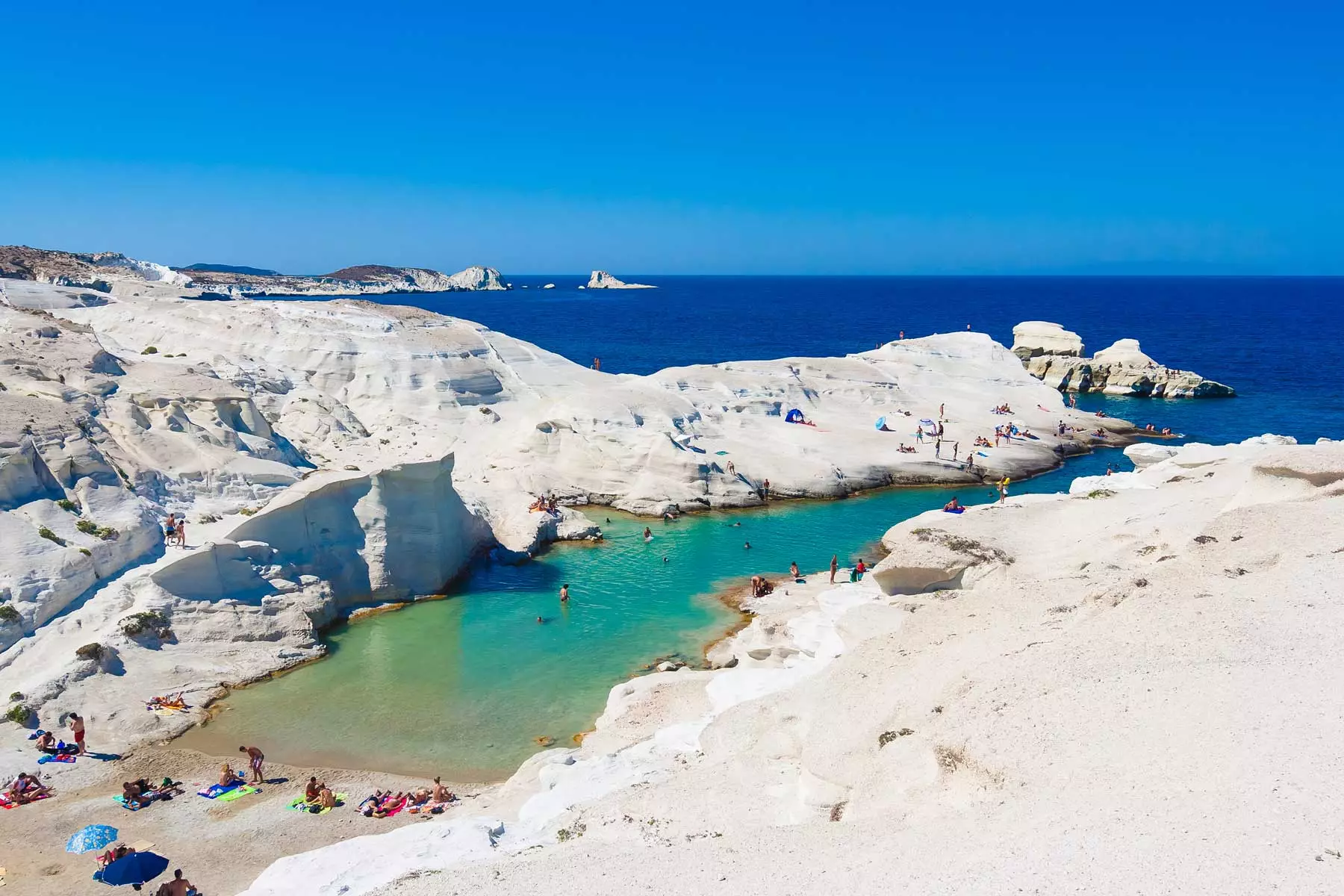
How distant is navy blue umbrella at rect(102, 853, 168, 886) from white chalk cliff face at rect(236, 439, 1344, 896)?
311 centimetres

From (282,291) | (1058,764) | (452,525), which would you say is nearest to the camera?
(1058,764)

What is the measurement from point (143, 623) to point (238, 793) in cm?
652

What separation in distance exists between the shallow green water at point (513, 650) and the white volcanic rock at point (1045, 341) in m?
47.2

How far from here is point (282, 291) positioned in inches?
6462

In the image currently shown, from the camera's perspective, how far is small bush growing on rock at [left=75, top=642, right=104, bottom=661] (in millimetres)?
20094

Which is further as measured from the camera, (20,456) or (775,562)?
(775,562)

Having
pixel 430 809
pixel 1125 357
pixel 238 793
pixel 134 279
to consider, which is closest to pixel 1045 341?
pixel 1125 357

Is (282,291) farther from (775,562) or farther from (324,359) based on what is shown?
(775,562)

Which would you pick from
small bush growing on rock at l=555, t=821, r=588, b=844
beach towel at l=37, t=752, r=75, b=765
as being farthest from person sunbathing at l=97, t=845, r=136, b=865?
small bush growing on rock at l=555, t=821, r=588, b=844

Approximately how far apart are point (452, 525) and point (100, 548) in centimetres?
1000

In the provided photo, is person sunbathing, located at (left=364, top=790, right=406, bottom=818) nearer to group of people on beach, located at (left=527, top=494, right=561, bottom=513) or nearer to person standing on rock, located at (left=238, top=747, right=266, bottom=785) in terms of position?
person standing on rock, located at (left=238, top=747, right=266, bottom=785)

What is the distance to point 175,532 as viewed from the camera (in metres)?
24.8

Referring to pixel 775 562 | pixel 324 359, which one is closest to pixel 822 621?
pixel 775 562

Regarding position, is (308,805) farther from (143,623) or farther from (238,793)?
(143,623)
